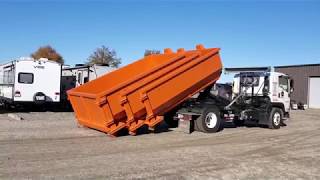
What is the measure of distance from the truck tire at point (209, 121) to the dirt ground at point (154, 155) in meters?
0.35

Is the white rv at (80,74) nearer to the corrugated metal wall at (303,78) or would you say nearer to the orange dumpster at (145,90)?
the orange dumpster at (145,90)

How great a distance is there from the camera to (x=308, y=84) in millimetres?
41156

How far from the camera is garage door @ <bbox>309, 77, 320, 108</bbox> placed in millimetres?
40088

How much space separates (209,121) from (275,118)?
145 inches

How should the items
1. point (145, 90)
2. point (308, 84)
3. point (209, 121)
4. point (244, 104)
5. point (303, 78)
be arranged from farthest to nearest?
point (303, 78) < point (308, 84) < point (244, 104) < point (209, 121) < point (145, 90)

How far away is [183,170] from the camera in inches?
367

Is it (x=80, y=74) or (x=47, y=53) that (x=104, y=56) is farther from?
(x=80, y=74)

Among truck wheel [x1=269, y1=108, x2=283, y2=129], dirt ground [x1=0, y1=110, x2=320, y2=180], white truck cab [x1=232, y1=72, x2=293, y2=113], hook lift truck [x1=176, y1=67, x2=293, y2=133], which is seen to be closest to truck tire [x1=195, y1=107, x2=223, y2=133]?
hook lift truck [x1=176, y1=67, x2=293, y2=133]

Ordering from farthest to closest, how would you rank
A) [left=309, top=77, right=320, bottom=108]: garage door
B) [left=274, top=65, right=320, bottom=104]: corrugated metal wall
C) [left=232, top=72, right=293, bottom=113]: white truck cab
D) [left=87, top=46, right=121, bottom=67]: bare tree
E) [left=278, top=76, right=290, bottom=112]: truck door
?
[left=87, top=46, right=121, bottom=67]: bare tree → [left=274, top=65, right=320, bottom=104]: corrugated metal wall → [left=309, top=77, right=320, bottom=108]: garage door → [left=278, top=76, right=290, bottom=112]: truck door → [left=232, top=72, right=293, bottom=113]: white truck cab

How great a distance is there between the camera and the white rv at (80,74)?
2619 centimetres

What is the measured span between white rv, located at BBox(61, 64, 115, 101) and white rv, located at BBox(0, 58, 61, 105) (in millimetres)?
2077

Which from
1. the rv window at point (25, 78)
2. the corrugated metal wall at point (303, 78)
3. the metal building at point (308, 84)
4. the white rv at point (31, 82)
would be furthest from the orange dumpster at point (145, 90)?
the corrugated metal wall at point (303, 78)

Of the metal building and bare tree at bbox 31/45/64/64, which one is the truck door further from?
bare tree at bbox 31/45/64/64

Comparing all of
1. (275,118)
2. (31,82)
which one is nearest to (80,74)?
(31,82)
